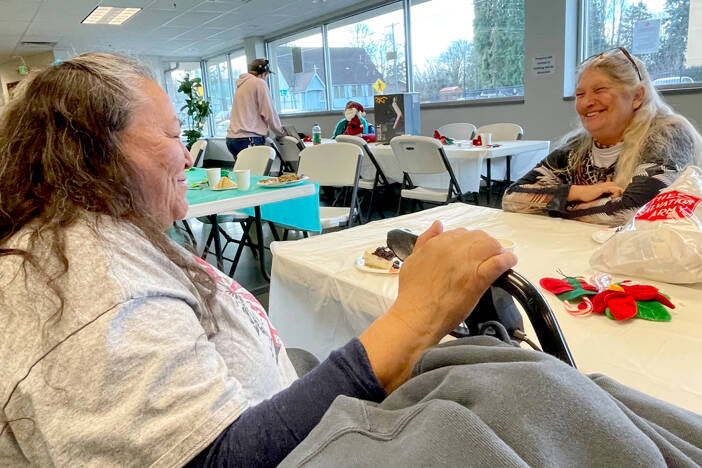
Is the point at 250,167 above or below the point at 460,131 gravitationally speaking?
below

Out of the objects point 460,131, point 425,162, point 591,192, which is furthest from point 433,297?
point 460,131

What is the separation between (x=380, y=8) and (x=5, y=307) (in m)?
7.77

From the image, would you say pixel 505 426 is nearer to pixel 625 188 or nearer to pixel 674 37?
pixel 625 188

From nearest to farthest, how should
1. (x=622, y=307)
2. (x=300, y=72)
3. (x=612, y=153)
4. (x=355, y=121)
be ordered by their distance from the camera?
1. (x=622, y=307)
2. (x=612, y=153)
3. (x=355, y=121)
4. (x=300, y=72)

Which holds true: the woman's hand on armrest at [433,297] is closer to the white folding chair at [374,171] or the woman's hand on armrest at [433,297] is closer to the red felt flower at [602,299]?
the red felt flower at [602,299]

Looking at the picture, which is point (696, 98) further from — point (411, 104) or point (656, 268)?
point (656, 268)

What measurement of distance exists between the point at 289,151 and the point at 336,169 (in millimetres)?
2415

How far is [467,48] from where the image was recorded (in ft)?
20.8

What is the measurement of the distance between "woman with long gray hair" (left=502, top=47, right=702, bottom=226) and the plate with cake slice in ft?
2.32

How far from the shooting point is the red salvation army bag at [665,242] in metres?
0.92

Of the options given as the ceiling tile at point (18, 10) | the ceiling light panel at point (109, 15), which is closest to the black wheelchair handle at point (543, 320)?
the ceiling tile at point (18, 10)

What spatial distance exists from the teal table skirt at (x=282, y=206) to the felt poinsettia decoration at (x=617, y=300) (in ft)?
5.41

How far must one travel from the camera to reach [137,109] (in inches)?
26.0

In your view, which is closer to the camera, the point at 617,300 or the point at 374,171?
the point at 617,300
